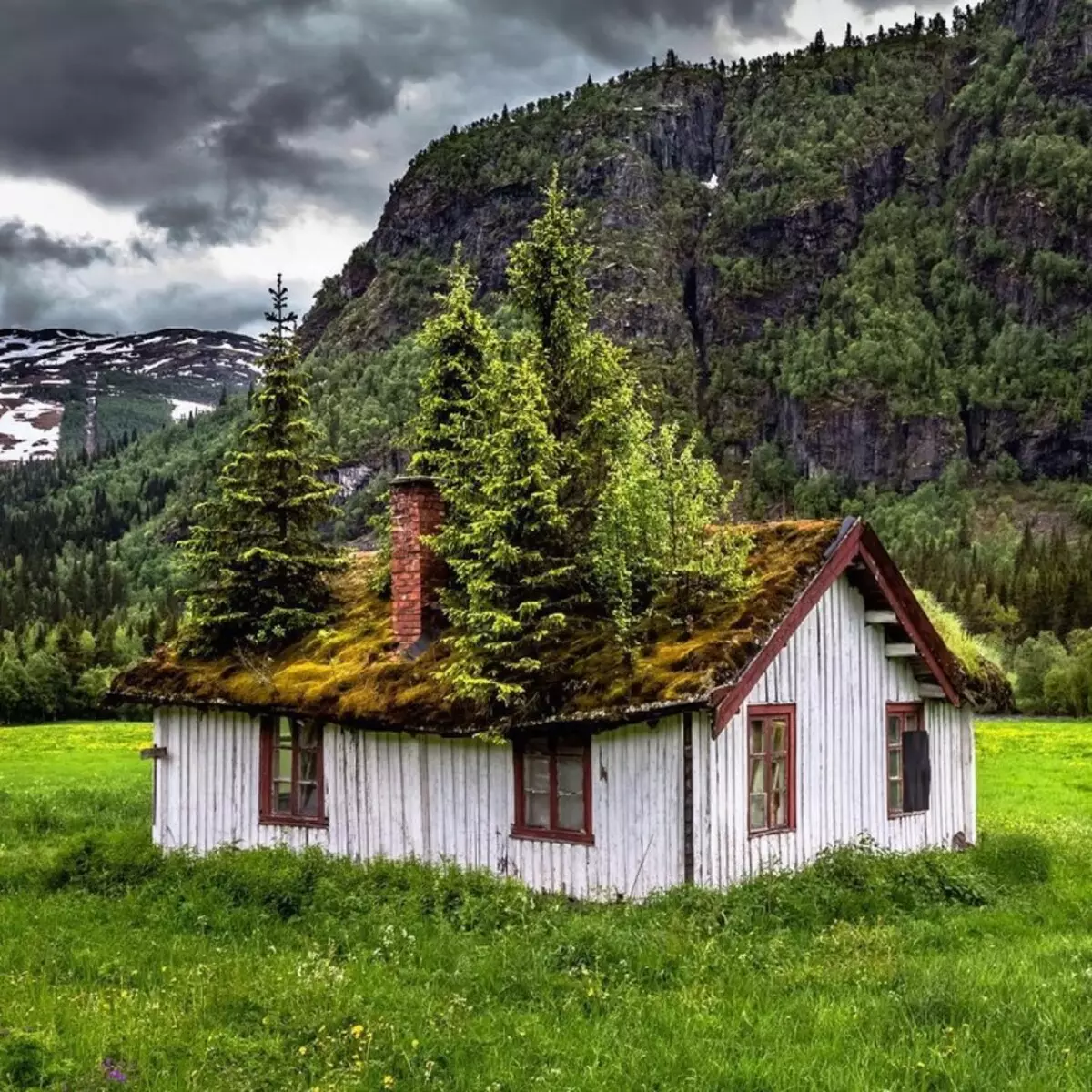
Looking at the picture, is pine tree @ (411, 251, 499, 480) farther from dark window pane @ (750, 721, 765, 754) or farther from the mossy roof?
dark window pane @ (750, 721, 765, 754)

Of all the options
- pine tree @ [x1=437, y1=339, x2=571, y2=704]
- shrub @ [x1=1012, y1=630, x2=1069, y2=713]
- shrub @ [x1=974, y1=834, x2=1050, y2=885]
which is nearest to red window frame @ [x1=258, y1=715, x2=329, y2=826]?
pine tree @ [x1=437, y1=339, x2=571, y2=704]

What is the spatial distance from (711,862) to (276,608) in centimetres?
1133

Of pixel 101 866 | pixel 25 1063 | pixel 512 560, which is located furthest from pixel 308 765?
pixel 25 1063

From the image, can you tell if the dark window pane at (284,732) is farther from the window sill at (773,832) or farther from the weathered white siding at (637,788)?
the window sill at (773,832)

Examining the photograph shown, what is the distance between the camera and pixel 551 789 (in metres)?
20.0

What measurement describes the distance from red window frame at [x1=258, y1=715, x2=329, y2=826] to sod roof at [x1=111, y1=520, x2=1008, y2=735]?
0.63 meters

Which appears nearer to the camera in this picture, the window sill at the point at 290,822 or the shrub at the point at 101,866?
the shrub at the point at 101,866

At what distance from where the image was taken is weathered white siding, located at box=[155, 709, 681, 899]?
19.0m

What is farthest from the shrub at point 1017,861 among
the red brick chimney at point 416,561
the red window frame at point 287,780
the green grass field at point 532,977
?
the red window frame at point 287,780

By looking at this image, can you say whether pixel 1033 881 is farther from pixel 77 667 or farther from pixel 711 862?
pixel 77 667

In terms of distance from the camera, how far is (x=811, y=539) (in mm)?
21609

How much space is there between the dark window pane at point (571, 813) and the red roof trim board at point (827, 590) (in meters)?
2.61

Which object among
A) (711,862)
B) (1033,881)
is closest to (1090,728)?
(1033,881)

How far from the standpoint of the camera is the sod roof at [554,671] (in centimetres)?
1906
